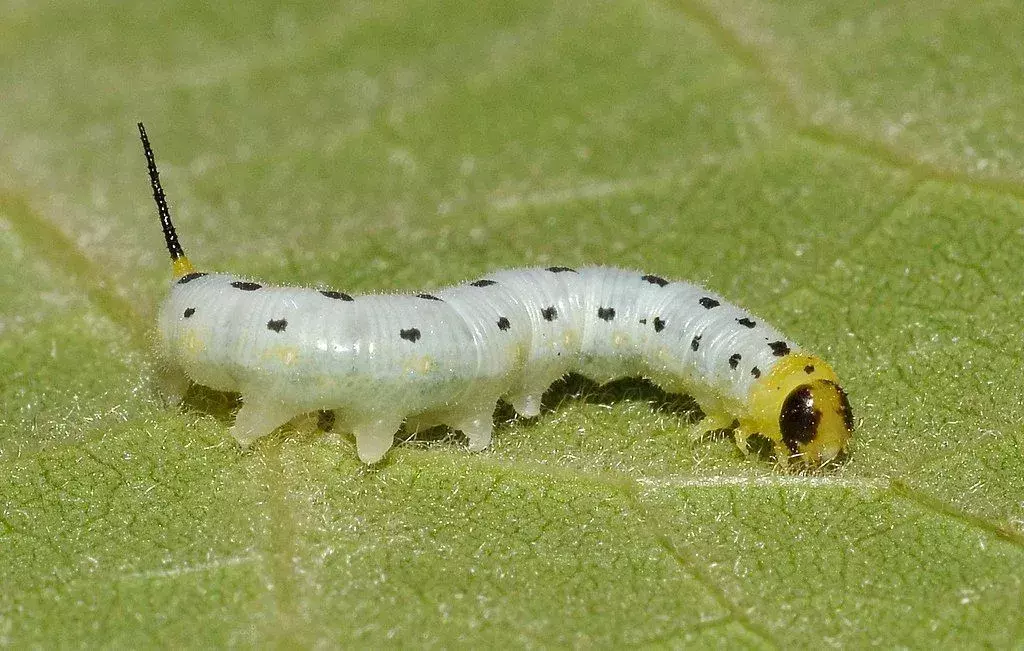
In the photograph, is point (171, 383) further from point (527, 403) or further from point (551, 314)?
point (551, 314)

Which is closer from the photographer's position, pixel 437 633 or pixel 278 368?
pixel 437 633

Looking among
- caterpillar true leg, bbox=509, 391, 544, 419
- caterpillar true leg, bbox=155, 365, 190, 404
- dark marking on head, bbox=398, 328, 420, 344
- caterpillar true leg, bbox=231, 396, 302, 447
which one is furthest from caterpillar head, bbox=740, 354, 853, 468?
caterpillar true leg, bbox=155, 365, 190, 404

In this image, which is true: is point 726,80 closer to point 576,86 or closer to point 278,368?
point 576,86

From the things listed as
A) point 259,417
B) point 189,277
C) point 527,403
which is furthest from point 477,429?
point 189,277

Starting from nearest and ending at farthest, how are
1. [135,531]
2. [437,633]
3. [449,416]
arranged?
[437,633]
[135,531]
[449,416]

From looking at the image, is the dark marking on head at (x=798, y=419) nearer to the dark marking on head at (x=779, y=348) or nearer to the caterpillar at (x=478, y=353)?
the caterpillar at (x=478, y=353)

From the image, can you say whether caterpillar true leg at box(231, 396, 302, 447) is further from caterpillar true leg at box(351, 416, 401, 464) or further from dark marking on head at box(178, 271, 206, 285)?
dark marking on head at box(178, 271, 206, 285)

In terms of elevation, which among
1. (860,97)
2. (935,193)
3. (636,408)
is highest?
(860,97)

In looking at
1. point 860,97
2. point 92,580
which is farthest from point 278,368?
point 860,97
